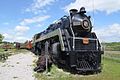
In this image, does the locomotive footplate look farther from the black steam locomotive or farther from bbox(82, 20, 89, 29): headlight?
bbox(82, 20, 89, 29): headlight

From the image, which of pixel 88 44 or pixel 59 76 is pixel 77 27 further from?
pixel 59 76

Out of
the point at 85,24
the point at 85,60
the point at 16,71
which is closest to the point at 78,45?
the point at 85,60

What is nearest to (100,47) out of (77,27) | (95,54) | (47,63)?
(95,54)

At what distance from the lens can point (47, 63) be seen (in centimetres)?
1784

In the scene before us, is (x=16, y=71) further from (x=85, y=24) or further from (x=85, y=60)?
(x=85, y=24)

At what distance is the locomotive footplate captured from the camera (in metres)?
16.1

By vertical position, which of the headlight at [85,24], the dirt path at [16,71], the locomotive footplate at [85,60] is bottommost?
the dirt path at [16,71]

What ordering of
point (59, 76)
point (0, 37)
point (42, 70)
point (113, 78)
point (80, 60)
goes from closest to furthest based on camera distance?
point (113, 78)
point (59, 76)
point (80, 60)
point (42, 70)
point (0, 37)

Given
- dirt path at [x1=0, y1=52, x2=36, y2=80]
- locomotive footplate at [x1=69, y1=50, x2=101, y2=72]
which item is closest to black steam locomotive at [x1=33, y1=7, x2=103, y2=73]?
locomotive footplate at [x1=69, y1=50, x2=101, y2=72]

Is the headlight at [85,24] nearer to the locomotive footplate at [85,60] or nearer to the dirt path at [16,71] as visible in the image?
the locomotive footplate at [85,60]

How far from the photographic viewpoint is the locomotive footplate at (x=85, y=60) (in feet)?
52.7

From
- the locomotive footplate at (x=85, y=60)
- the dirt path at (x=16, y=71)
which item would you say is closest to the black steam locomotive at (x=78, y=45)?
the locomotive footplate at (x=85, y=60)

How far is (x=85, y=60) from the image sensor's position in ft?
54.5

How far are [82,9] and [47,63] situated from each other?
14.1ft
